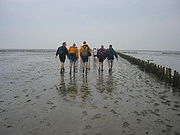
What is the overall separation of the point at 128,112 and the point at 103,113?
2.49 ft

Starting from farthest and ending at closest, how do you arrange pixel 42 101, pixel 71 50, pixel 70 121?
pixel 71 50 < pixel 42 101 < pixel 70 121

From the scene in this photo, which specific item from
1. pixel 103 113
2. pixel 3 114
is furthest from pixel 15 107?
pixel 103 113

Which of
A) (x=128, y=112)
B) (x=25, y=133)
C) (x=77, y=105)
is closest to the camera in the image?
(x=25, y=133)

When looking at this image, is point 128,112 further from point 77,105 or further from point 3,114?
point 3,114

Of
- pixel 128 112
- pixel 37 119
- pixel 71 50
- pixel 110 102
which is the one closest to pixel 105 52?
pixel 71 50

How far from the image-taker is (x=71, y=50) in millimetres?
12523

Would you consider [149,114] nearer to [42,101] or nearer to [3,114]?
[42,101]

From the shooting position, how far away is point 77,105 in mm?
5414

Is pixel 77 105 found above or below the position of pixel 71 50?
below

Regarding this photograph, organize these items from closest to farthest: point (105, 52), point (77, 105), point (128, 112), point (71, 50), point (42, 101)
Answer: point (128, 112)
point (77, 105)
point (42, 101)
point (71, 50)
point (105, 52)

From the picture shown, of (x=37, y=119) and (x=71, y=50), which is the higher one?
(x=71, y=50)

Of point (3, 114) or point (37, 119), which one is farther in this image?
point (3, 114)

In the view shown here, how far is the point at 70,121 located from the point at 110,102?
201 centimetres

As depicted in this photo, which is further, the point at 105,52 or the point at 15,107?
the point at 105,52
